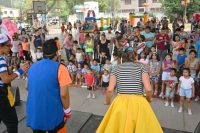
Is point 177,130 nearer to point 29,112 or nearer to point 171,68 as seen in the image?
point 171,68

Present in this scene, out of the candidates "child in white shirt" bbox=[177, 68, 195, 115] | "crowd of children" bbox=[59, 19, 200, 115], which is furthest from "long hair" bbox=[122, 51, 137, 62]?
"child in white shirt" bbox=[177, 68, 195, 115]

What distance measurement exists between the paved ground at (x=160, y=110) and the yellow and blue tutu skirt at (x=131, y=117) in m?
2.55

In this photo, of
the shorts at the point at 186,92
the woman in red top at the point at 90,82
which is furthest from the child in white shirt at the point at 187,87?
the woman in red top at the point at 90,82

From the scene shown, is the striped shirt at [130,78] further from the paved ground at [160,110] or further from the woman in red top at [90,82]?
the woman in red top at [90,82]

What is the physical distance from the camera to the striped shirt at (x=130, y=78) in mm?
3607

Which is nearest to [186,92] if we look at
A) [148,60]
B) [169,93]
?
[169,93]

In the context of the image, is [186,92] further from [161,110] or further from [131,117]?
[131,117]

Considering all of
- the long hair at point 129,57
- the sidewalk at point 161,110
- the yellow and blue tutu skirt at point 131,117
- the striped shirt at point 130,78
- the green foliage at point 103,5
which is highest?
the green foliage at point 103,5

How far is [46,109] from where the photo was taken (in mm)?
3441

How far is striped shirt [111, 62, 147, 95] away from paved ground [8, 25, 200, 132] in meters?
2.74

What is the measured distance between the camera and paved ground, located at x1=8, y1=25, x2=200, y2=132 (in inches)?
241

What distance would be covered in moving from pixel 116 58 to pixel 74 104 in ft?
7.40

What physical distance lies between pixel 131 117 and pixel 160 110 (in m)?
3.54

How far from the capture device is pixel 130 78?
361 cm
